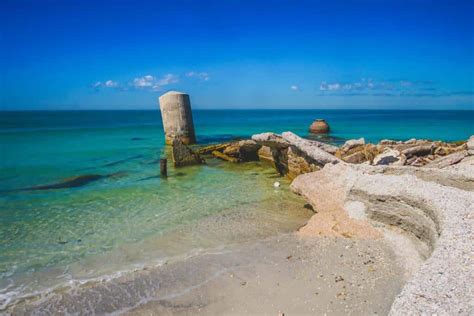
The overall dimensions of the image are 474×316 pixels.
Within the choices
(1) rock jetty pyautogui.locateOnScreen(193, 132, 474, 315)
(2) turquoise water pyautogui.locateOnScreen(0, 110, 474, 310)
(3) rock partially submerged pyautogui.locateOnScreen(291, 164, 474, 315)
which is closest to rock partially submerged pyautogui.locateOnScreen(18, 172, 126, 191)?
(2) turquoise water pyautogui.locateOnScreen(0, 110, 474, 310)

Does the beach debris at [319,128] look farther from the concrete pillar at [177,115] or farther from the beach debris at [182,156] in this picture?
the beach debris at [182,156]

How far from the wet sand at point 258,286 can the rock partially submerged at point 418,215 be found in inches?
24.9

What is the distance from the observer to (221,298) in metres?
4.74

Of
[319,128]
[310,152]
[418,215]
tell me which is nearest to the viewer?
[418,215]

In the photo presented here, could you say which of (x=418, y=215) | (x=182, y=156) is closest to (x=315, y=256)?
(x=418, y=215)

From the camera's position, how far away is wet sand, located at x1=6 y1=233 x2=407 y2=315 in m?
4.47

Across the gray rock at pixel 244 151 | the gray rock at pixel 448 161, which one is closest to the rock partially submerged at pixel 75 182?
the gray rock at pixel 244 151

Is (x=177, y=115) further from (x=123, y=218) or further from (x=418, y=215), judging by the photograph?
(x=418, y=215)

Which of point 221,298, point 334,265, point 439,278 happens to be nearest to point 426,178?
point 334,265

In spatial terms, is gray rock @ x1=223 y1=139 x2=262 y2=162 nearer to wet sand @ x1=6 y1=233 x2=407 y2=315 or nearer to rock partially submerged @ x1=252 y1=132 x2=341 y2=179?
rock partially submerged @ x1=252 y1=132 x2=341 y2=179

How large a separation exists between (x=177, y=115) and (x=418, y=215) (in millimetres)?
17919

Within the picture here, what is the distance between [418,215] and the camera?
5.76m

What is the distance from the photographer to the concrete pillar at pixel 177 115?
71.0 ft

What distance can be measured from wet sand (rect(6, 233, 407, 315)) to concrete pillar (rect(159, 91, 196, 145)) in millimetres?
16603
